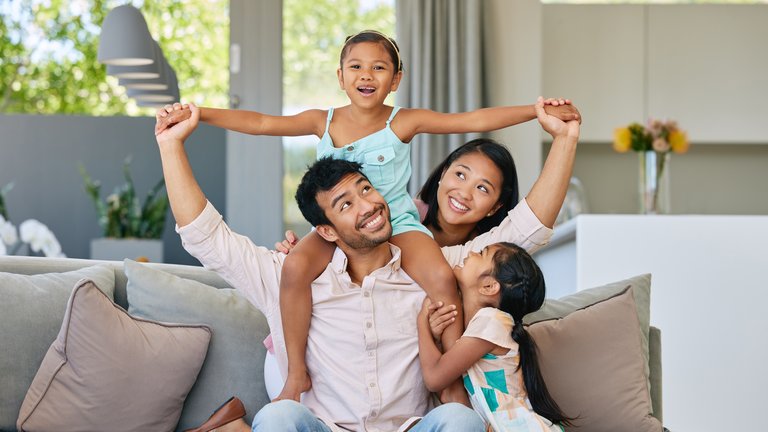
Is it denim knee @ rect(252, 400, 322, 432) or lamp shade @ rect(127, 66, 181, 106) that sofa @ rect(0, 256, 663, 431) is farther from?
lamp shade @ rect(127, 66, 181, 106)

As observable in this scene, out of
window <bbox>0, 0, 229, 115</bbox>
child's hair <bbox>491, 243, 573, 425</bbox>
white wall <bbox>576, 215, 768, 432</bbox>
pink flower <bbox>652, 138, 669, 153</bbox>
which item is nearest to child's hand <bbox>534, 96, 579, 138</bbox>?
child's hair <bbox>491, 243, 573, 425</bbox>

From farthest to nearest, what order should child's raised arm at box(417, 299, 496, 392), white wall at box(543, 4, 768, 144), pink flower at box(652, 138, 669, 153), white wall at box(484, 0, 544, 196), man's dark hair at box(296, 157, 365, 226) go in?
white wall at box(543, 4, 768, 144)
white wall at box(484, 0, 544, 196)
pink flower at box(652, 138, 669, 153)
man's dark hair at box(296, 157, 365, 226)
child's raised arm at box(417, 299, 496, 392)

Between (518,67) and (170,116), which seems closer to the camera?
(170,116)

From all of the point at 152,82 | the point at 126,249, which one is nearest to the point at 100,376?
the point at 152,82

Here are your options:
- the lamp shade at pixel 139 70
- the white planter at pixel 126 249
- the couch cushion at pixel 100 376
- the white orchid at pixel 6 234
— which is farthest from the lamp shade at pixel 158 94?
the couch cushion at pixel 100 376

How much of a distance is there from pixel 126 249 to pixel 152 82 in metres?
1.02

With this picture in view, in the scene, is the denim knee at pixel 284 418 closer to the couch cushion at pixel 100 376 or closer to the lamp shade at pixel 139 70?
the couch cushion at pixel 100 376

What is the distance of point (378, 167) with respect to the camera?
2336 mm

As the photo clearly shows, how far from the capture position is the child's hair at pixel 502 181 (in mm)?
2383

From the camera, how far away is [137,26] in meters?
3.81

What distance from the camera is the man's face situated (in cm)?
206

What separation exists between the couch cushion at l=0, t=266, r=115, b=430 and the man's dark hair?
0.60 meters

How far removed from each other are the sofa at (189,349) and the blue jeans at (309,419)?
42cm

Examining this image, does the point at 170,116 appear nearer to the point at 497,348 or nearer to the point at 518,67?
the point at 497,348
